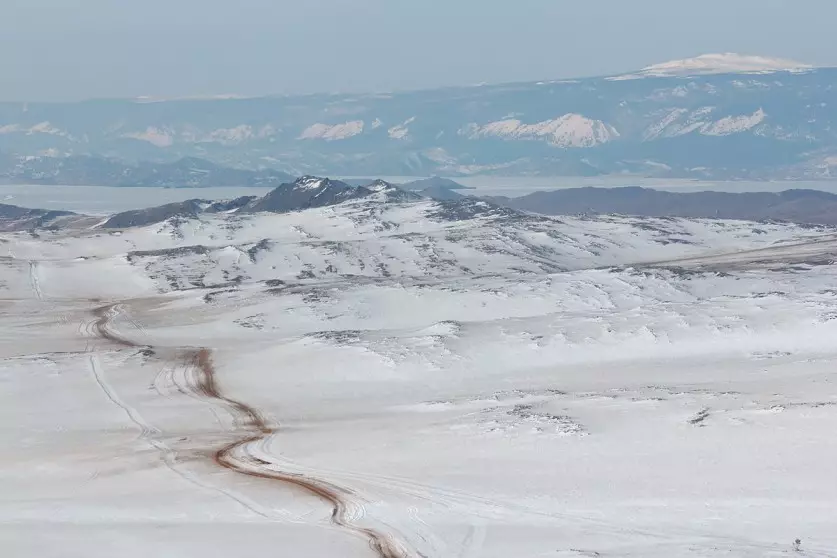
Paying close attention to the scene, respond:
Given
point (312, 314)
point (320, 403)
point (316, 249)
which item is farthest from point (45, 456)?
point (316, 249)

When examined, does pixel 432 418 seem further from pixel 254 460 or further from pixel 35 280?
pixel 35 280

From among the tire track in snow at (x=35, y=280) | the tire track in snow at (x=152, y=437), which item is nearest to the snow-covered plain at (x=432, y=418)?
the tire track in snow at (x=152, y=437)

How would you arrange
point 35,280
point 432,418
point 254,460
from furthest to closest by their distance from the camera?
point 35,280, point 432,418, point 254,460

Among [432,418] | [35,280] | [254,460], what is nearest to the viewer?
[254,460]

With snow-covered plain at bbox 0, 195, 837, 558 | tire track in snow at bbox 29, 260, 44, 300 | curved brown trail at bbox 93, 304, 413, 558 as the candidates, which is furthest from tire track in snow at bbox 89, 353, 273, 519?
tire track in snow at bbox 29, 260, 44, 300

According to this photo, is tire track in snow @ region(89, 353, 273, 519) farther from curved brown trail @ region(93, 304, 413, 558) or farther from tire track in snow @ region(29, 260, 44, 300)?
tire track in snow @ region(29, 260, 44, 300)

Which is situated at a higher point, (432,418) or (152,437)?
(152,437)

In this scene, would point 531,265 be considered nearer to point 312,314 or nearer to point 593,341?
point 312,314

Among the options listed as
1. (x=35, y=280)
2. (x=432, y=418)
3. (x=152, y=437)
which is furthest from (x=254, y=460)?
(x=35, y=280)
